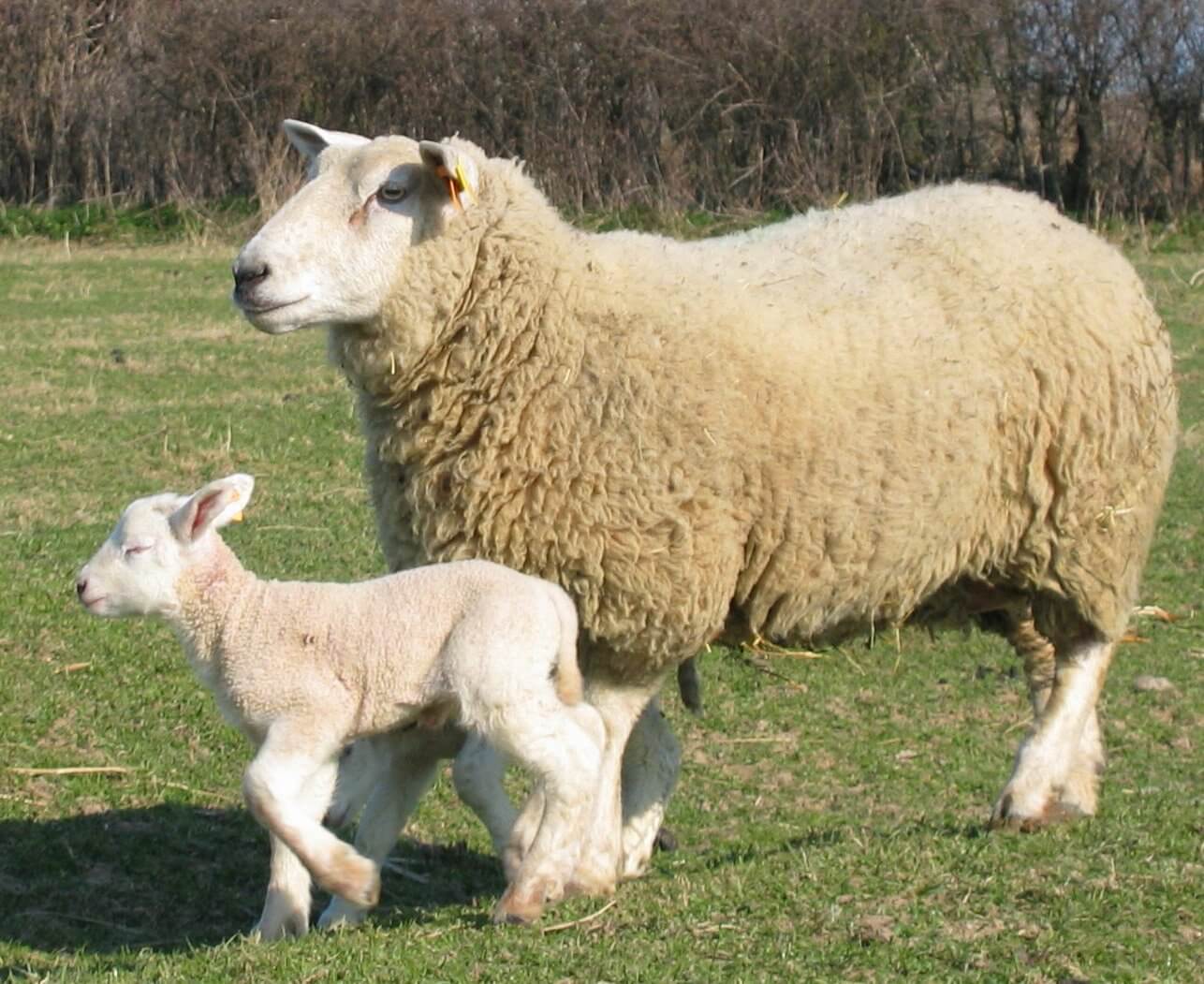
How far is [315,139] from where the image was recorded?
571cm

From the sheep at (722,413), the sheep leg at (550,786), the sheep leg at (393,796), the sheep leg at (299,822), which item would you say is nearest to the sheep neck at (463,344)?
the sheep at (722,413)

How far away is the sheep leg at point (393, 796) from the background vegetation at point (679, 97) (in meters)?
15.2

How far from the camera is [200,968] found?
4.48 metres

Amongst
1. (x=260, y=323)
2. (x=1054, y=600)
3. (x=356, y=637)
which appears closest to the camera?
(x=356, y=637)

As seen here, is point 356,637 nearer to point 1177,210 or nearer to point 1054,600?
point 1054,600

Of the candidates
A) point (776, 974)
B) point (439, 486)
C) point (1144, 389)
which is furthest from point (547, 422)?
point (1144, 389)

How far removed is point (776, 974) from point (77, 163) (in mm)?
20266

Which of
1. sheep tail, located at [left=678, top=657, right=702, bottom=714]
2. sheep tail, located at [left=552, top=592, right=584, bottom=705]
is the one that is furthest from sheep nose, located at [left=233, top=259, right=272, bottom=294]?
sheep tail, located at [left=678, top=657, right=702, bottom=714]

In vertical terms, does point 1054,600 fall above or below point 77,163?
above

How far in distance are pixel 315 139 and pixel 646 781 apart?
203cm

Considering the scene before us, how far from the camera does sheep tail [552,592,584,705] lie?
4895 millimetres

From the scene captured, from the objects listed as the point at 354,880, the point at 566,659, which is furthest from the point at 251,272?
the point at 354,880

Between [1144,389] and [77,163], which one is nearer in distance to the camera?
[1144,389]

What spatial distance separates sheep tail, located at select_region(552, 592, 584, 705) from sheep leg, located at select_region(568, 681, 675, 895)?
1.57 ft
